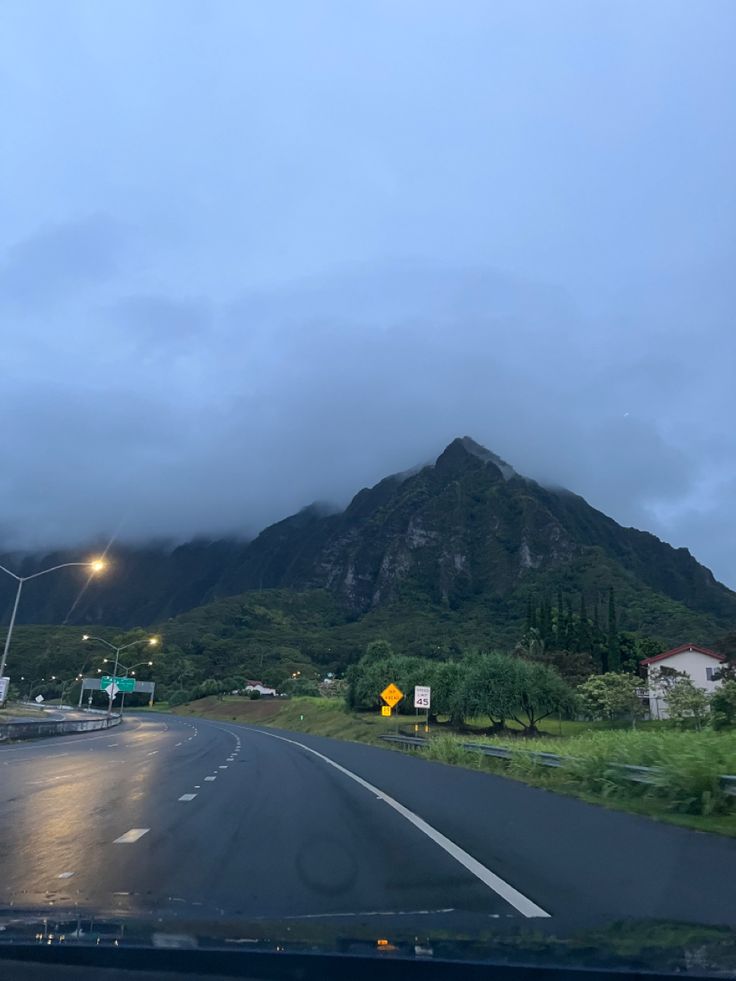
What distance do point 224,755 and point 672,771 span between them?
20449mm

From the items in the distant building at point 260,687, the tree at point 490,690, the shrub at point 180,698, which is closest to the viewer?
the tree at point 490,690

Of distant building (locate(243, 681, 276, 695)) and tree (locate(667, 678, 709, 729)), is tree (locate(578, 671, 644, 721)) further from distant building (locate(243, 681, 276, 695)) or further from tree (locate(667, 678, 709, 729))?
distant building (locate(243, 681, 276, 695))

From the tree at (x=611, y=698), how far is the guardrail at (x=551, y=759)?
97.6 ft

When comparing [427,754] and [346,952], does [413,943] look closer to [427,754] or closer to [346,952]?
[346,952]

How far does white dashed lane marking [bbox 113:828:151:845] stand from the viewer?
34.6 ft

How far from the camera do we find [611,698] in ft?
211

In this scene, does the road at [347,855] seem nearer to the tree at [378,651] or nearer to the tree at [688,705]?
the tree at [688,705]

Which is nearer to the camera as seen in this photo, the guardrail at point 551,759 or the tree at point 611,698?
the guardrail at point 551,759

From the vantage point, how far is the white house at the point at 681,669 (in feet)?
249

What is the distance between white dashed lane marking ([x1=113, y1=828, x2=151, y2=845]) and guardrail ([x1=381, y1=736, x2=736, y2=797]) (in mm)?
9534

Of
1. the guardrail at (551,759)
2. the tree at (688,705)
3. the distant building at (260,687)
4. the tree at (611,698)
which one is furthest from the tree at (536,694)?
the distant building at (260,687)

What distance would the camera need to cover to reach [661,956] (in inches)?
202

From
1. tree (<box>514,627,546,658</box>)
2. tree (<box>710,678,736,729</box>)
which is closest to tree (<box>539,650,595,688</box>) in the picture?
tree (<box>514,627,546,658</box>)

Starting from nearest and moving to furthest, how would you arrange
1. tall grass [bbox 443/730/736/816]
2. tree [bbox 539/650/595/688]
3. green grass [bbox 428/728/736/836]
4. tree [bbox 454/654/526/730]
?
green grass [bbox 428/728/736/836]
tall grass [bbox 443/730/736/816]
tree [bbox 454/654/526/730]
tree [bbox 539/650/595/688]
